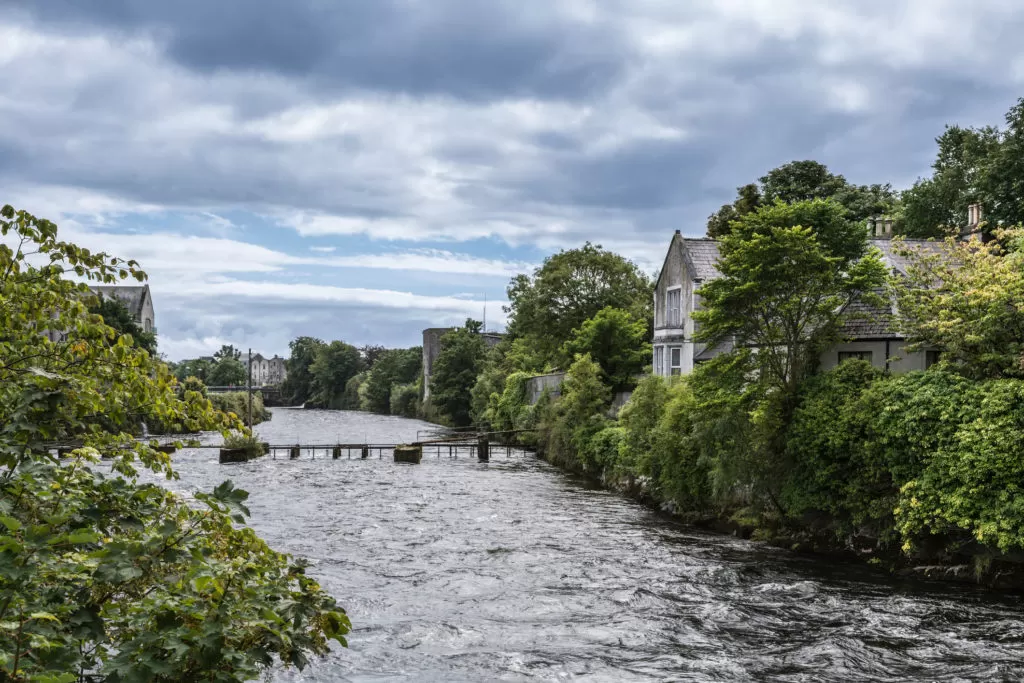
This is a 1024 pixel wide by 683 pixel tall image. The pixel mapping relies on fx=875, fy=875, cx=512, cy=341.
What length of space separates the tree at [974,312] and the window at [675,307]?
56.7 feet

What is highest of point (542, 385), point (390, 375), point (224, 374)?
point (224, 374)

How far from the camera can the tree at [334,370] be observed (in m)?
155

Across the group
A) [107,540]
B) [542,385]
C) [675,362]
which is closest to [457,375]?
[542,385]

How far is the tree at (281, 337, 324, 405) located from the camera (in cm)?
17012

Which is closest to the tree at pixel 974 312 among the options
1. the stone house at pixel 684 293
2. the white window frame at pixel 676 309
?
the stone house at pixel 684 293

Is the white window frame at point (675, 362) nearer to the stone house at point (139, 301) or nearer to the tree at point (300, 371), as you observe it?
the stone house at point (139, 301)

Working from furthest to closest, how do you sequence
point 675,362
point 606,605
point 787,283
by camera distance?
point 675,362 → point 787,283 → point 606,605

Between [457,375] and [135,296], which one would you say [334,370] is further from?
[457,375]

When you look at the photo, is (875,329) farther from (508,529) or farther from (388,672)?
(388,672)

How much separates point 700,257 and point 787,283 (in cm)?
1492

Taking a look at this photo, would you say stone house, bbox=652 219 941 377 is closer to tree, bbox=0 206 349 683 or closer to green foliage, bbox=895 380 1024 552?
green foliage, bbox=895 380 1024 552

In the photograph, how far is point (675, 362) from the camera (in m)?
→ 43.0

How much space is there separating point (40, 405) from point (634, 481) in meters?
33.9

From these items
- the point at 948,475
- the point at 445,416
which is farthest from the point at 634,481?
the point at 445,416
